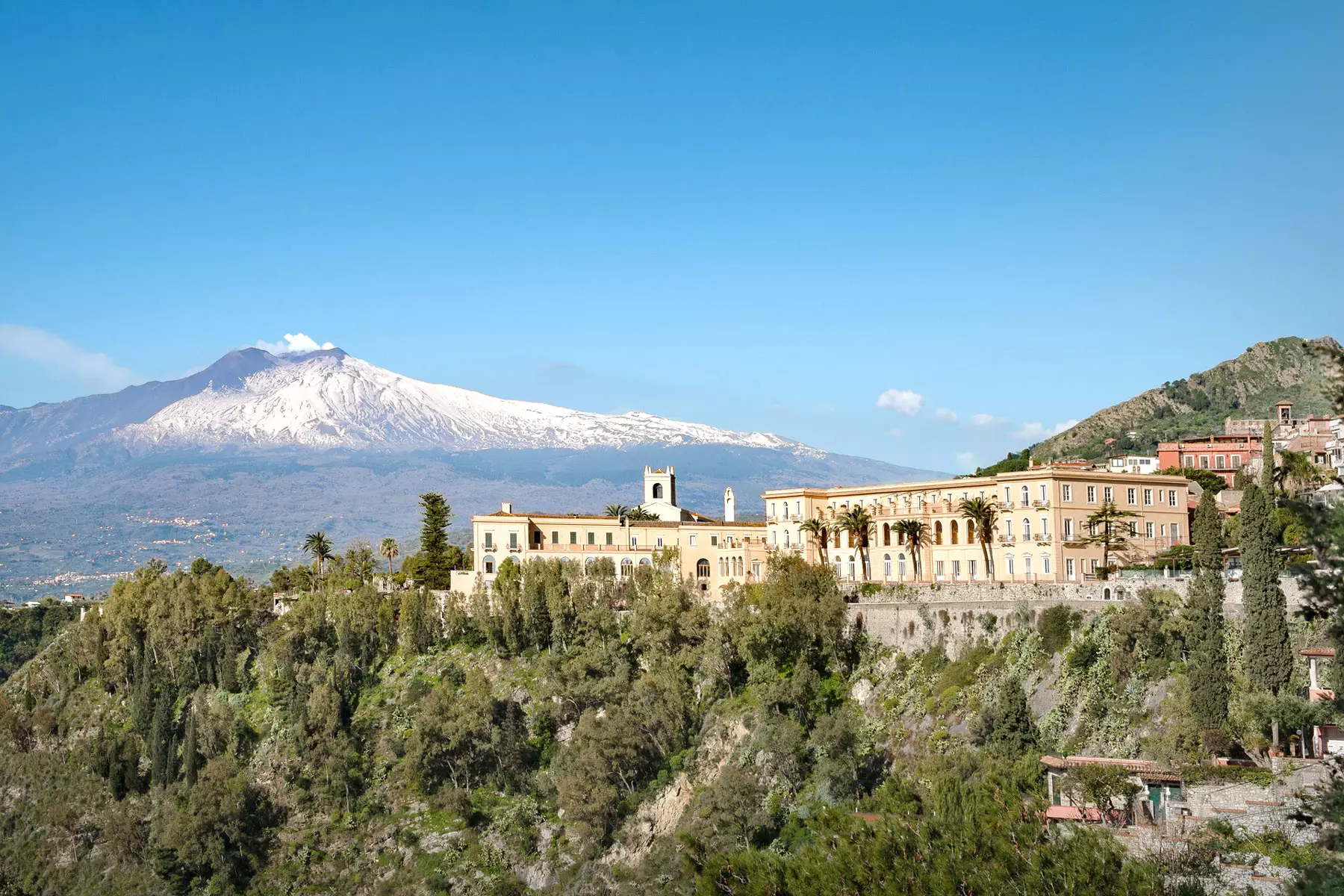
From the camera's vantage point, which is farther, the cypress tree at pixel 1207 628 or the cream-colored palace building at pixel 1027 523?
the cream-colored palace building at pixel 1027 523

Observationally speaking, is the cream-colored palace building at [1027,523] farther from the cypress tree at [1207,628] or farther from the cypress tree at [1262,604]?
the cypress tree at [1262,604]

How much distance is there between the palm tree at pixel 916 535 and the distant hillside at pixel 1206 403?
4156cm

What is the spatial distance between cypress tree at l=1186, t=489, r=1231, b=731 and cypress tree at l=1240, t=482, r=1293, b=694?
3.18ft

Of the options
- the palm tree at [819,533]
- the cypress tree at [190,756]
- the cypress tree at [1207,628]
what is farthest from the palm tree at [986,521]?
the cypress tree at [190,756]

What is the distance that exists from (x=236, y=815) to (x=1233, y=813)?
4820cm

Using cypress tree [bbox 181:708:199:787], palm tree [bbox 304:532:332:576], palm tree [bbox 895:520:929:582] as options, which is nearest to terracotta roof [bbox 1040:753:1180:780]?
palm tree [bbox 895:520:929:582]

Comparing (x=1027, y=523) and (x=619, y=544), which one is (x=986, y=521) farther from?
(x=619, y=544)

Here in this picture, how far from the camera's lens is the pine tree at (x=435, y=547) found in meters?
86.5

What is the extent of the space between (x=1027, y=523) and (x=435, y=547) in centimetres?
4035

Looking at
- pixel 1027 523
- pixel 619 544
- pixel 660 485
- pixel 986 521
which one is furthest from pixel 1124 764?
pixel 660 485

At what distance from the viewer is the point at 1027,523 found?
212ft

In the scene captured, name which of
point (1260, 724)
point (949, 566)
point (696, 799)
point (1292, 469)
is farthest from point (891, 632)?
point (1260, 724)

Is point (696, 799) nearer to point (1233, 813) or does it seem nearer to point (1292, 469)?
point (1233, 813)

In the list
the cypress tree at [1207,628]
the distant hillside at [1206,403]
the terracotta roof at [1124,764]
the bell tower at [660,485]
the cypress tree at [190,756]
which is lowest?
the cypress tree at [190,756]
